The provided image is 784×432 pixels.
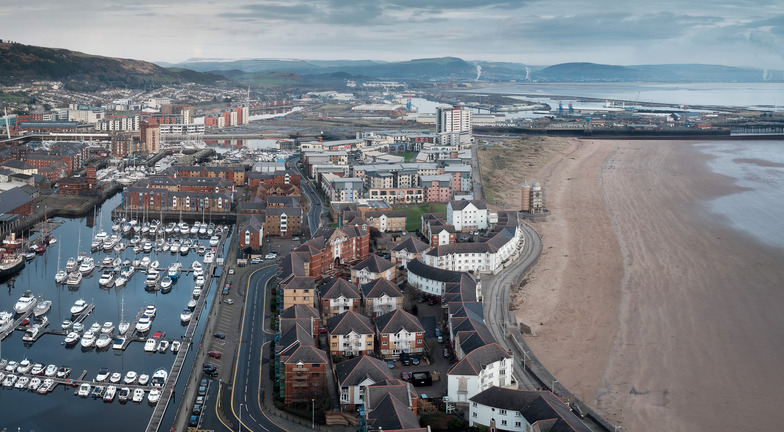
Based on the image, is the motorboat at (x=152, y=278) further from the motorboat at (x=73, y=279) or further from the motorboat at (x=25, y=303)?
the motorboat at (x=25, y=303)

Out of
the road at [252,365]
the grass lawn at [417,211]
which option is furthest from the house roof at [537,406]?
the grass lawn at [417,211]

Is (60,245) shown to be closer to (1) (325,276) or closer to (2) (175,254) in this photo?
(2) (175,254)

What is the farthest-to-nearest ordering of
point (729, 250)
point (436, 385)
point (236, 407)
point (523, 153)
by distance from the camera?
point (523, 153), point (729, 250), point (436, 385), point (236, 407)

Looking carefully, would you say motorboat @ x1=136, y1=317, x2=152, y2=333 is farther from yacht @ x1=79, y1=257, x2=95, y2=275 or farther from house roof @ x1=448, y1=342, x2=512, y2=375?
house roof @ x1=448, y1=342, x2=512, y2=375

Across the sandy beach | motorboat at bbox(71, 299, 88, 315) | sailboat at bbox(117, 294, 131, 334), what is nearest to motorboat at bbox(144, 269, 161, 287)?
motorboat at bbox(71, 299, 88, 315)

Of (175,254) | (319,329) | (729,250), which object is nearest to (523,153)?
(729,250)

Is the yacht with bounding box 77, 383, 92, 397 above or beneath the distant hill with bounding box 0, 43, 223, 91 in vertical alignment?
beneath
